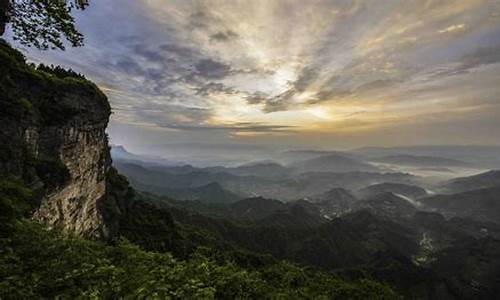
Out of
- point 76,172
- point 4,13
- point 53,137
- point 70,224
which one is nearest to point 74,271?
point 4,13

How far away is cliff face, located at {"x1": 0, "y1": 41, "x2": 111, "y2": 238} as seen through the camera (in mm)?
28516

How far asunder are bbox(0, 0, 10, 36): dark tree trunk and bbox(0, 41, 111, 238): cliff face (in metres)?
2.87

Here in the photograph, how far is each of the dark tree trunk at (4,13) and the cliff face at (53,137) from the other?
113 inches

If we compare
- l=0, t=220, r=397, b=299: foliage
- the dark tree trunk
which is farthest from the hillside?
the dark tree trunk

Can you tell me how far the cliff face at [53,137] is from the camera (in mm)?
28516

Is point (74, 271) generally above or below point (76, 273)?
above

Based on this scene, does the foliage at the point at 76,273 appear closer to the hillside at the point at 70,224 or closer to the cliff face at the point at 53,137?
the hillside at the point at 70,224

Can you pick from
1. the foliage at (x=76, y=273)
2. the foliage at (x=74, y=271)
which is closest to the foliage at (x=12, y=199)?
the foliage at (x=74, y=271)

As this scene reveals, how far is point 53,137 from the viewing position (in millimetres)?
36312

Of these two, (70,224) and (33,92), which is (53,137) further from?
(70,224)

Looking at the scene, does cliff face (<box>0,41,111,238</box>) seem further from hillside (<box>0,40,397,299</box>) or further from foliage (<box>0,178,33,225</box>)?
foliage (<box>0,178,33,225</box>)

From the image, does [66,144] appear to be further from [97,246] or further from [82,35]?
[97,246]

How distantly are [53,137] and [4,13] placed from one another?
1413 cm

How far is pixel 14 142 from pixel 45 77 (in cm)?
1320
